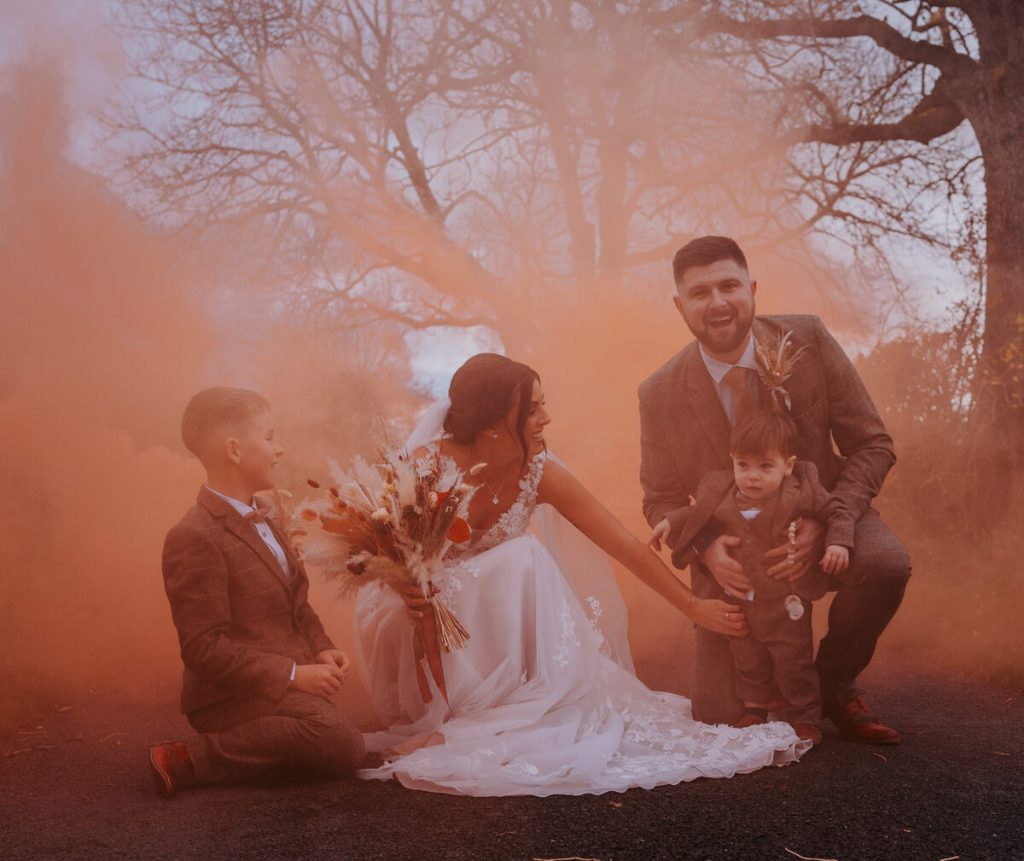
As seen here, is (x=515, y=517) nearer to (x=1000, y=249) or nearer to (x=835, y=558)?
(x=835, y=558)

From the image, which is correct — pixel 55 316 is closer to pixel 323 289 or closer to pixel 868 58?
pixel 323 289

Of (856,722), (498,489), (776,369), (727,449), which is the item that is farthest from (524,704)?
(776,369)

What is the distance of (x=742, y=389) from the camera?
4457mm

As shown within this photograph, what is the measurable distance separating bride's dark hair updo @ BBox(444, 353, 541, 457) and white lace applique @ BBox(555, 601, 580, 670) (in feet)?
2.53

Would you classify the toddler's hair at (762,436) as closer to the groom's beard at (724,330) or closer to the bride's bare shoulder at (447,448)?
the groom's beard at (724,330)

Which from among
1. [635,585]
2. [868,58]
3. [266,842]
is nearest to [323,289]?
[635,585]

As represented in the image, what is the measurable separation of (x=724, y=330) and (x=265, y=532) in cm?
223

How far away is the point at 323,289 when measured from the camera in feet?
36.0

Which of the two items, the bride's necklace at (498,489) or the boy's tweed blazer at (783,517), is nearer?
the boy's tweed blazer at (783,517)

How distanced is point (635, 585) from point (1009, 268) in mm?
3691

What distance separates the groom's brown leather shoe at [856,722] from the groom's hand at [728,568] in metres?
0.62

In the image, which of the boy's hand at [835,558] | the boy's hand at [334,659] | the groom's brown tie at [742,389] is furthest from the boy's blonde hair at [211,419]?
the boy's hand at [835,558]

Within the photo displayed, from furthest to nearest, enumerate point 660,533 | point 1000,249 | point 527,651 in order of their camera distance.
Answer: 1. point 1000,249
2. point 660,533
3. point 527,651

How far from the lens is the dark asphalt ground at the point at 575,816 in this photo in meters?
2.84
